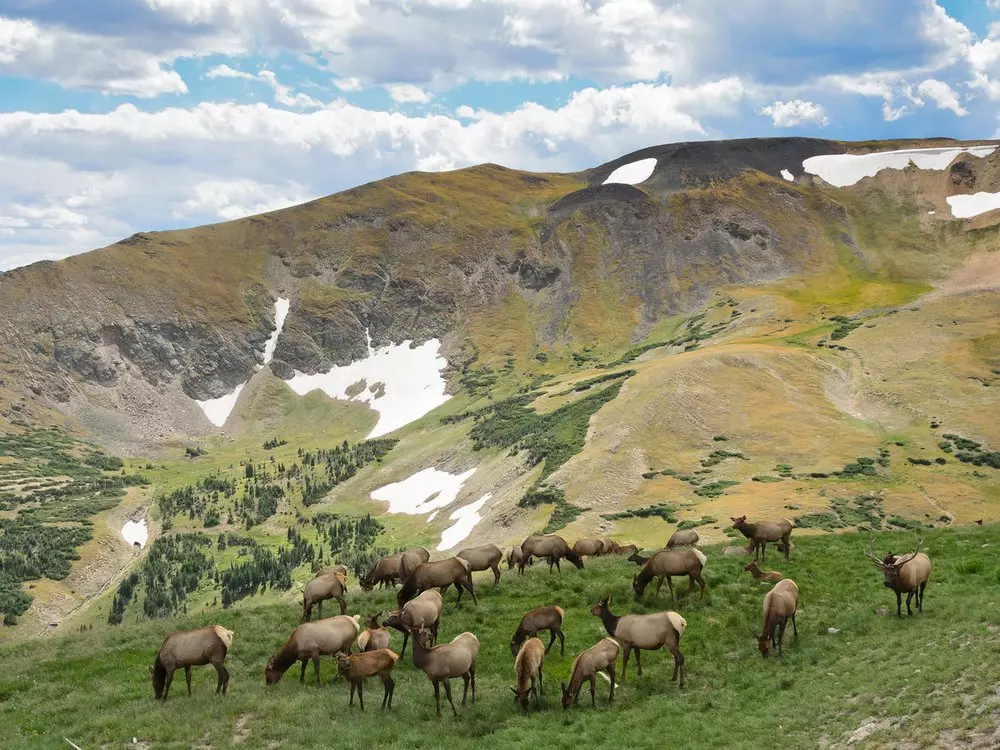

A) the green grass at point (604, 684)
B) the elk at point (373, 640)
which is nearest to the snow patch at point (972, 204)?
the green grass at point (604, 684)

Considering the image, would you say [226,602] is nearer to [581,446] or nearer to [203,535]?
[203,535]

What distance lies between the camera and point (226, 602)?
78500 mm

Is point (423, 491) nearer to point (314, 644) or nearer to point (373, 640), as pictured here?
point (373, 640)

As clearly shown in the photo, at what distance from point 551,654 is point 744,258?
592 ft

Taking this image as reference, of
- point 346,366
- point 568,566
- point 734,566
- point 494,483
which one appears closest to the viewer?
point 734,566

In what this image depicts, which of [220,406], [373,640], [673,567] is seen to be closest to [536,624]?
[373,640]

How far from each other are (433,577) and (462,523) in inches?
1980

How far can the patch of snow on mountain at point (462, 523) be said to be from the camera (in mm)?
71125

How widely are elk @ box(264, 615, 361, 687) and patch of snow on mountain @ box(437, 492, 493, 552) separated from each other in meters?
47.6

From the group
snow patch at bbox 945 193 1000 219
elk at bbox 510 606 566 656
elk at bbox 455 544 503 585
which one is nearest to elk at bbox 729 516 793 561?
elk at bbox 455 544 503 585

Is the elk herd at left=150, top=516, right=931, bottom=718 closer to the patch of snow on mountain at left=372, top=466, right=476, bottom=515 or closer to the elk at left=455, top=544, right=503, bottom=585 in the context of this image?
the elk at left=455, top=544, right=503, bottom=585

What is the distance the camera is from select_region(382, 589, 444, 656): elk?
21748mm

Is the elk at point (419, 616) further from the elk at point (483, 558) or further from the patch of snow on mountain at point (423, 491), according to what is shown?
the patch of snow on mountain at point (423, 491)

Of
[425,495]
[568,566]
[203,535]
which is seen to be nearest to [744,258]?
[425,495]
